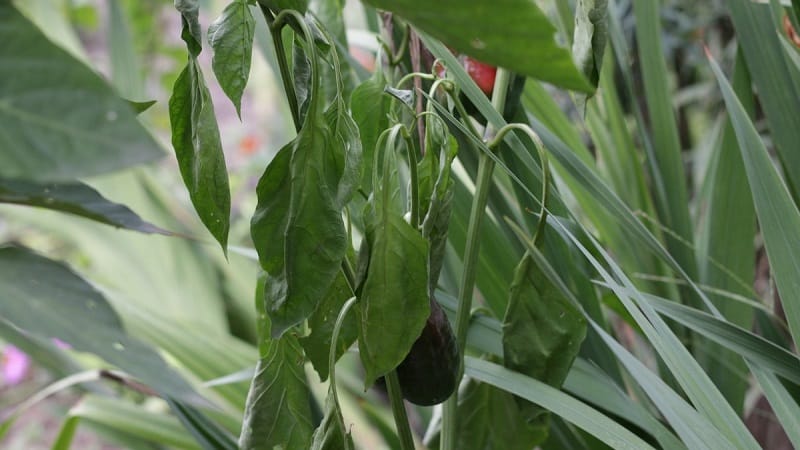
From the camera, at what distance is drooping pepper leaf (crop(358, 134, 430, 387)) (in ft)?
1.24

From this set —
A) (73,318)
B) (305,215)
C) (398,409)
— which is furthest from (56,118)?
(398,409)

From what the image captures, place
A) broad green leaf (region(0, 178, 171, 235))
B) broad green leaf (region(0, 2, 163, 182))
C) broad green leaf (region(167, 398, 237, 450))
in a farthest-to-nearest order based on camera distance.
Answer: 1. broad green leaf (region(167, 398, 237, 450))
2. broad green leaf (region(0, 178, 171, 235))
3. broad green leaf (region(0, 2, 163, 182))

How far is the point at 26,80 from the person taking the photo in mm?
189

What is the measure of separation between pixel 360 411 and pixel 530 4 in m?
0.87

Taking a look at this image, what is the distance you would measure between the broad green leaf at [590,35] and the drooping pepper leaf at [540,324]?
11cm

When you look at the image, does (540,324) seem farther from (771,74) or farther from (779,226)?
(771,74)

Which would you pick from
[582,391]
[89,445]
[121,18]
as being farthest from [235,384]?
[89,445]

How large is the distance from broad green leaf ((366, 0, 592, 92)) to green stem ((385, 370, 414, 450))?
239 millimetres

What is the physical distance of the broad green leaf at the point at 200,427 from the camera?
61 cm

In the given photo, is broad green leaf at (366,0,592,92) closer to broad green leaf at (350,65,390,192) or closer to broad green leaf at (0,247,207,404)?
broad green leaf at (0,247,207,404)

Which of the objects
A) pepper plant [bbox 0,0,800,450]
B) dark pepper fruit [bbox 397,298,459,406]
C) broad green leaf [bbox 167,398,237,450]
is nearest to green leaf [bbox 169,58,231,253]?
pepper plant [bbox 0,0,800,450]

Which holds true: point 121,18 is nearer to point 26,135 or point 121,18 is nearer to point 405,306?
point 405,306

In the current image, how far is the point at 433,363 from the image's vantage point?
42 cm

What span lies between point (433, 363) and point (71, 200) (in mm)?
188
